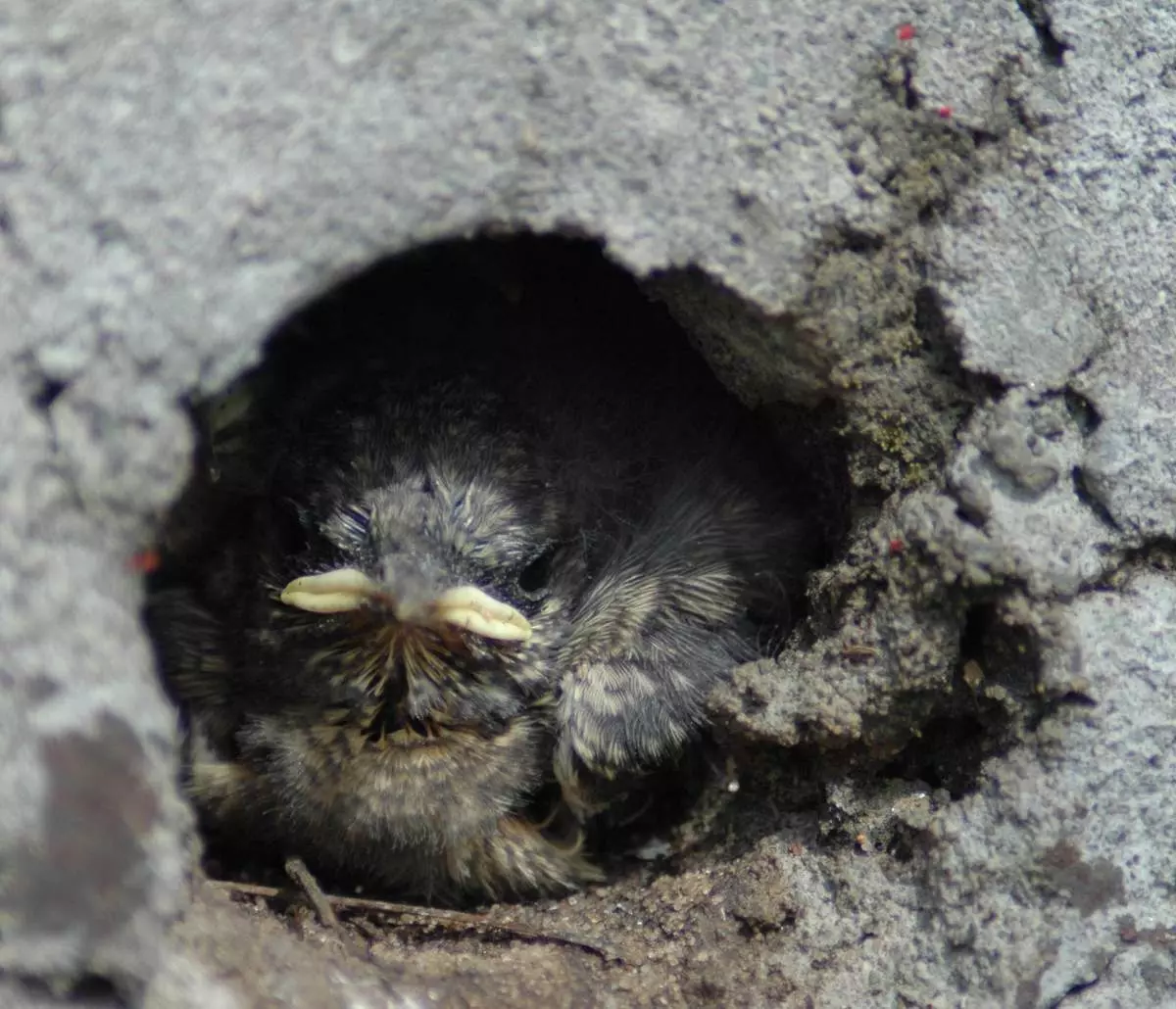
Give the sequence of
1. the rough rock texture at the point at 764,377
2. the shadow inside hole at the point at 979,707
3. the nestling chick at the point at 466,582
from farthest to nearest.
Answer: the nestling chick at the point at 466,582, the shadow inside hole at the point at 979,707, the rough rock texture at the point at 764,377

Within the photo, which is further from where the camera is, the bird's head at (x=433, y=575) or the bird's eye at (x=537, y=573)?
the bird's eye at (x=537, y=573)

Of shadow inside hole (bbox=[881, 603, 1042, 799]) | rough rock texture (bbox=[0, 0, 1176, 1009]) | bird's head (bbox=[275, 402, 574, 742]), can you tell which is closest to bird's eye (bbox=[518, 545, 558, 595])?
bird's head (bbox=[275, 402, 574, 742])

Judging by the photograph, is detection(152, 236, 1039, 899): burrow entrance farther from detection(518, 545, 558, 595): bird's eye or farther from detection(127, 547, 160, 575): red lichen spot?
detection(127, 547, 160, 575): red lichen spot

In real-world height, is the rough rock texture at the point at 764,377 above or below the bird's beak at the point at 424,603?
above

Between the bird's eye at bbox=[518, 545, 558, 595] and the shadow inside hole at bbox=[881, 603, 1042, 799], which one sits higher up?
the shadow inside hole at bbox=[881, 603, 1042, 799]

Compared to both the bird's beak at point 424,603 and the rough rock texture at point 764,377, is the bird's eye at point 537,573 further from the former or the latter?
the rough rock texture at point 764,377

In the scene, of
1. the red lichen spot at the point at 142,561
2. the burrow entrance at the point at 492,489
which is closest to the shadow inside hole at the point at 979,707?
the burrow entrance at the point at 492,489

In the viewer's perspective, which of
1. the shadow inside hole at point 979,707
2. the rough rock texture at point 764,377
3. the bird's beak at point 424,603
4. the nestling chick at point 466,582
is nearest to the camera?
the rough rock texture at point 764,377

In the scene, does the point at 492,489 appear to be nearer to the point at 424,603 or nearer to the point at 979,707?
the point at 424,603
